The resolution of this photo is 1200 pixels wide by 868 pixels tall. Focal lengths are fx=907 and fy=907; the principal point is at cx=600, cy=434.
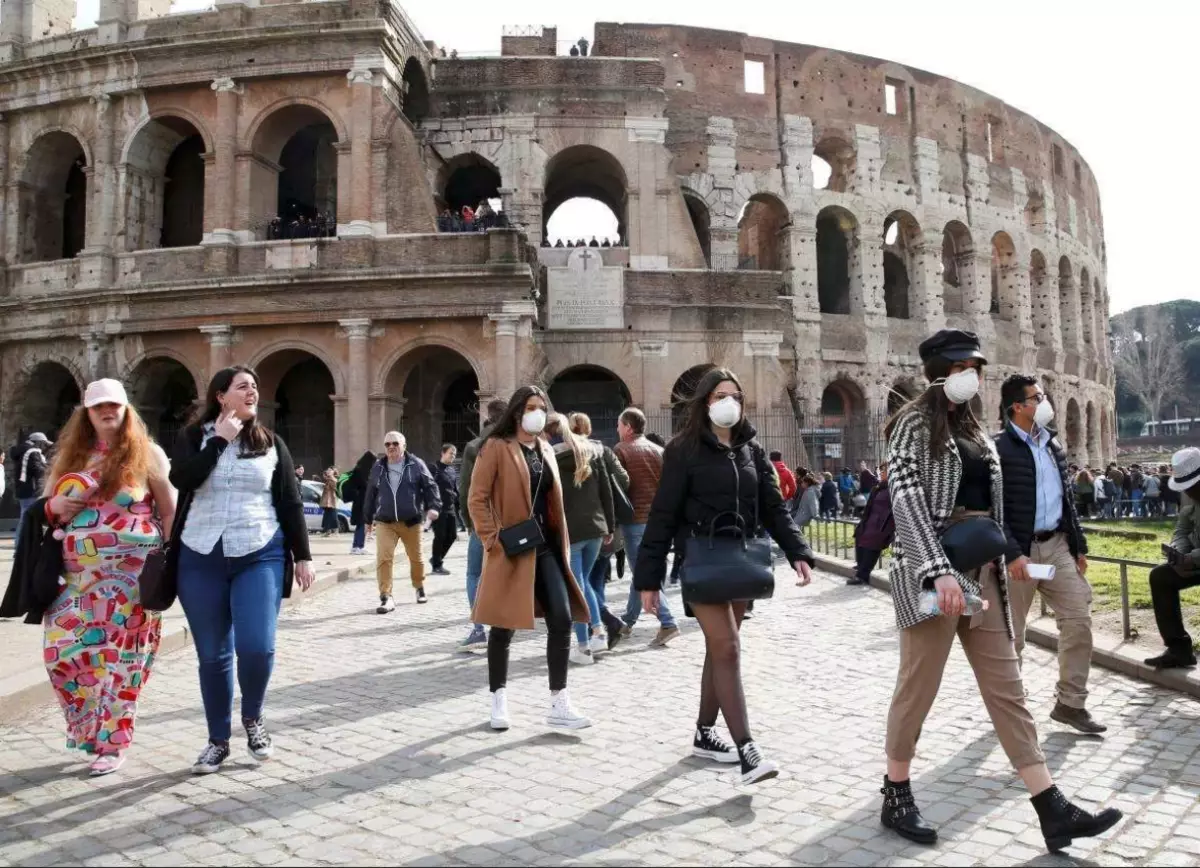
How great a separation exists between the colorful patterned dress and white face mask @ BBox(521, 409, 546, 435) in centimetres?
189

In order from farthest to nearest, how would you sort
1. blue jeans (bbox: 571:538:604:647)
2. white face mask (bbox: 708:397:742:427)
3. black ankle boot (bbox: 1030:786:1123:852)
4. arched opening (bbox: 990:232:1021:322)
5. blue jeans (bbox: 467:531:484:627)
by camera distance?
arched opening (bbox: 990:232:1021:322), blue jeans (bbox: 467:531:484:627), blue jeans (bbox: 571:538:604:647), white face mask (bbox: 708:397:742:427), black ankle boot (bbox: 1030:786:1123:852)

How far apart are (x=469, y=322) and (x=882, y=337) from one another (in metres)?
13.1

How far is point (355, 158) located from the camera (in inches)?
756

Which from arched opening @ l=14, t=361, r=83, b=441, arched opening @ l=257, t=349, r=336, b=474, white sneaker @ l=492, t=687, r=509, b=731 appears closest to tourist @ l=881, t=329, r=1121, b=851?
white sneaker @ l=492, t=687, r=509, b=731

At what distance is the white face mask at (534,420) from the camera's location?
4.82m

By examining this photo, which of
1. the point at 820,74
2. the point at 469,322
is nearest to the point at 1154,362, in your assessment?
the point at 820,74

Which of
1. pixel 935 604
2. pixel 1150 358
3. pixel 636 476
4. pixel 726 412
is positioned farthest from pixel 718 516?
pixel 1150 358

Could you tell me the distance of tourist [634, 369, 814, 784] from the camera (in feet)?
12.6

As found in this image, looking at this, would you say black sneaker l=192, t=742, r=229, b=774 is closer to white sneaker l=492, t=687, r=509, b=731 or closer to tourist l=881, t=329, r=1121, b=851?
white sneaker l=492, t=687, r=509, b=731

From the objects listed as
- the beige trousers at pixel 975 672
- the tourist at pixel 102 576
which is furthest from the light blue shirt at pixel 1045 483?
the tourist at pixel 102 576

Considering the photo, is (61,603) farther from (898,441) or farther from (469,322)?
(469,322)

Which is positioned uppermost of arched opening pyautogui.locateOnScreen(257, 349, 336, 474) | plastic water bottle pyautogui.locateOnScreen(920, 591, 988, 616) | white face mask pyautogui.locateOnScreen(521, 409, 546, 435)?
arched opening pyautogui.locateOnScreen(257, 349, 336, 474)

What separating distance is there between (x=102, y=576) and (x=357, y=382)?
15.1 meters

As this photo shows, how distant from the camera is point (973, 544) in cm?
325
